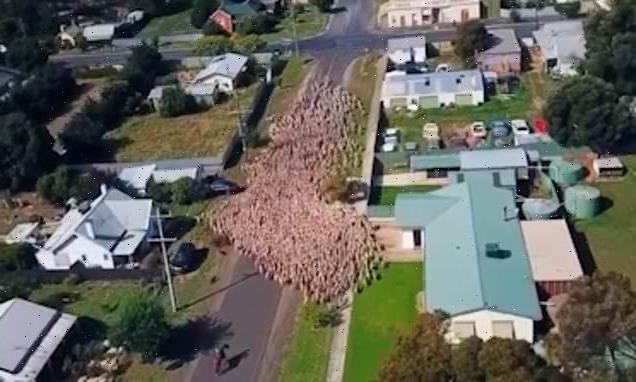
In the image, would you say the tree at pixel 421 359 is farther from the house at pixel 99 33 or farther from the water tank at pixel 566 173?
the house at pixel 99 33

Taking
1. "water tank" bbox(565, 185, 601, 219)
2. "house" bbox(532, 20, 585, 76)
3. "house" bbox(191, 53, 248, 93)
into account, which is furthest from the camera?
"house" bbox(191, 53, 248, 93)

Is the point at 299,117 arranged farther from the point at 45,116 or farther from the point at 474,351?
the point at 474,351

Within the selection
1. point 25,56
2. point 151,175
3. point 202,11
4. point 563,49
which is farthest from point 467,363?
point 202,11

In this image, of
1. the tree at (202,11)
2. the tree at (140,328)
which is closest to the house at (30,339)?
the tree at (140,328)

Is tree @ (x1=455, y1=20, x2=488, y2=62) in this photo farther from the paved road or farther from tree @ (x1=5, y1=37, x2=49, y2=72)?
tree @ (x1=5, y1=37, x2=49, y2=72)

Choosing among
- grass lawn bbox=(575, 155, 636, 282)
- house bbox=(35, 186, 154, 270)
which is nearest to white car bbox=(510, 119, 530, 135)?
grass lawn bbox=(575, 155, 636, 282)

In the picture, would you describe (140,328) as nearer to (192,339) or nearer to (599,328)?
(192,339)
